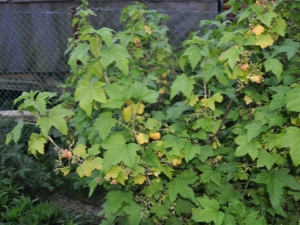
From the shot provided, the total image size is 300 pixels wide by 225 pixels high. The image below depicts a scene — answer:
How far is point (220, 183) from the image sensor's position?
277cm

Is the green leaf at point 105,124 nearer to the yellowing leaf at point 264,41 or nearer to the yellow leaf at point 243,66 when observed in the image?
the yellow leaf at point 243,66

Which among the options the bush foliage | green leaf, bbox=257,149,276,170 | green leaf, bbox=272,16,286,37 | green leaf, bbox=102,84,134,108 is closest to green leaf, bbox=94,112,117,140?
the bush foliage

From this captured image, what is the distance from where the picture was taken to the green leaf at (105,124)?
7.66ft

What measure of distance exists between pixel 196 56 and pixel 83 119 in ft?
2.58

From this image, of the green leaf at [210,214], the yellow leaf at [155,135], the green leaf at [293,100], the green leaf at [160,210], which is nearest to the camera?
the green leaf at [293,100]

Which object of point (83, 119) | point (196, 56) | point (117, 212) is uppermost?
point (196, 56)

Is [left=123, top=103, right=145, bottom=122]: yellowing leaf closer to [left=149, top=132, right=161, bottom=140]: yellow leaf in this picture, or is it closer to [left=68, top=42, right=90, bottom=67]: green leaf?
[left=149, top=132, right=161, bottom=140]: yellow leaf

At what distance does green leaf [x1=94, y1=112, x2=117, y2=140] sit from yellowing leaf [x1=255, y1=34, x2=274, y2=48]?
35.5 inches

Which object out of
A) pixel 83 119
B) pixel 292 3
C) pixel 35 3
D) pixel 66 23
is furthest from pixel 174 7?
Result: pixel 83 119

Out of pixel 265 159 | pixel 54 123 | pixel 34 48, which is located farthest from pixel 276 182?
pixel 34 48

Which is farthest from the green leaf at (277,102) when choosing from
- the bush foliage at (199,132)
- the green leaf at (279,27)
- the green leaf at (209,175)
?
the green leaf at (209,175)

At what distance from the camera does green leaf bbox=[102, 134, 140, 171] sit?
2234 millimetres

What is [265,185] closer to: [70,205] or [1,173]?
[70,205]

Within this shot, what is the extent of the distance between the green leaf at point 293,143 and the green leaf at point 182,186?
0.71 meters
